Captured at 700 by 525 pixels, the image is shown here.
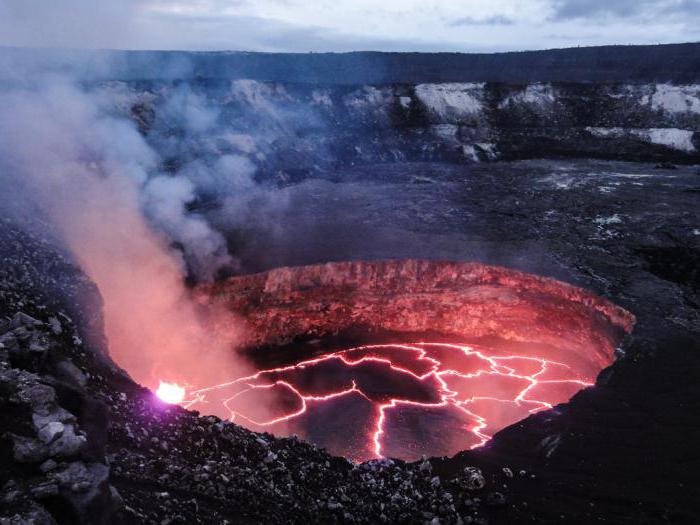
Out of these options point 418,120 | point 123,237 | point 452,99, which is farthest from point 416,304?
point 452,99

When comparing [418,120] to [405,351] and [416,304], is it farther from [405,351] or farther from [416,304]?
A: [405,351]

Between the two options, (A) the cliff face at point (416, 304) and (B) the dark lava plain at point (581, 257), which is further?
(A) the cliff face at point (416, 304)

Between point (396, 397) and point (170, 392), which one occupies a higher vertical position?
point (170, 392)

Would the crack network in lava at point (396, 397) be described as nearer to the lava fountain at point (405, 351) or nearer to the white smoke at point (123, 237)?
the lava fountain at point (405, 351)

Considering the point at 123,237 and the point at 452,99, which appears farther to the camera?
the point at 452,99

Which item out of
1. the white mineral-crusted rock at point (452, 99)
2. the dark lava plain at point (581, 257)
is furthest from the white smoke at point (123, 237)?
the white mineral-crusted rock at point (452, 99)

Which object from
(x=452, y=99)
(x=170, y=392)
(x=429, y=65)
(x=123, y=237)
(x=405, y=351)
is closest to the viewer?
(x=170, y=392)
